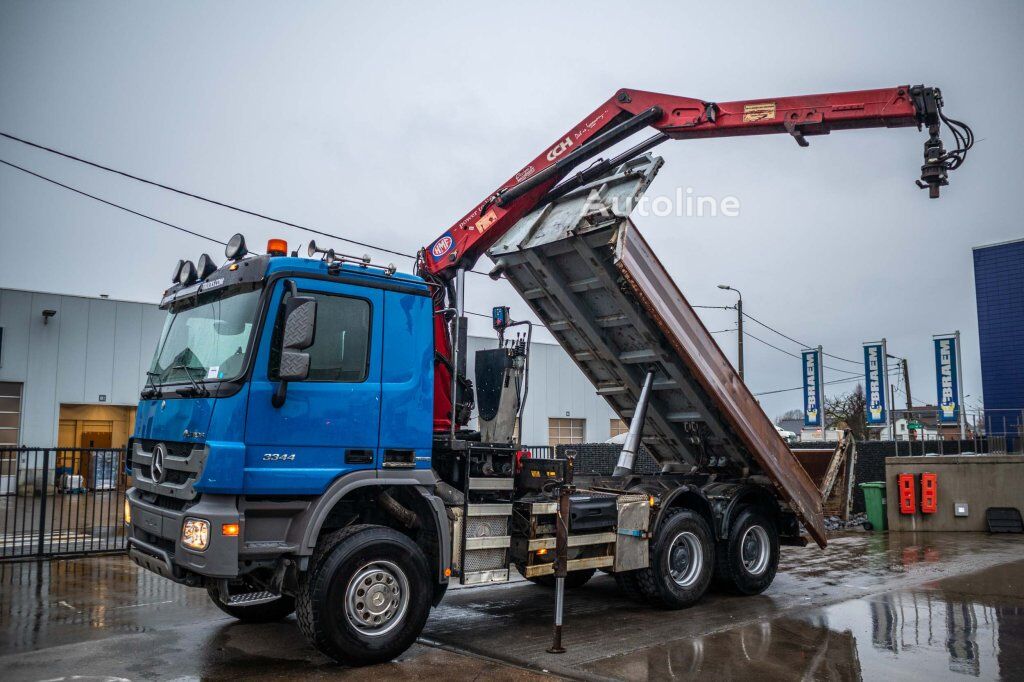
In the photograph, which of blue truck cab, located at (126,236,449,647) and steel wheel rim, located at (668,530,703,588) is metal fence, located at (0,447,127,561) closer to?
blue truck cab, located at (126,236,449,647)

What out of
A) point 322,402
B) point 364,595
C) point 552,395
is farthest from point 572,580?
point 552,395

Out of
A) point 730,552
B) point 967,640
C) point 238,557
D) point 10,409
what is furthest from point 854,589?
point 10,409

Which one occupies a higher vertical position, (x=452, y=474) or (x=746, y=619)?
(x=452, y=474)

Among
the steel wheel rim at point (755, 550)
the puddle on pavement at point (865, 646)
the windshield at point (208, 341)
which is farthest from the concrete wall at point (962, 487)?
the windshield at point (208, 341)

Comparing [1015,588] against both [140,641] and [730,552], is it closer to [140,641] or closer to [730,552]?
[730,552]

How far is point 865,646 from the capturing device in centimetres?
659

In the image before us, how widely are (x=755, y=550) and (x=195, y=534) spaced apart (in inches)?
255

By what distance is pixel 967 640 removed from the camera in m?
6.79

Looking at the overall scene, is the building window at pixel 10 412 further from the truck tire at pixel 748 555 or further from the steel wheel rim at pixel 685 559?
the truck tire at pixel 748 555

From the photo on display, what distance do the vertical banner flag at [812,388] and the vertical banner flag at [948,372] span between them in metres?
5.46

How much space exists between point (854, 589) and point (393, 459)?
6.19 meters

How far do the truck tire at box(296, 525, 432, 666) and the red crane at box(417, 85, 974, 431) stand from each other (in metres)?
2.57

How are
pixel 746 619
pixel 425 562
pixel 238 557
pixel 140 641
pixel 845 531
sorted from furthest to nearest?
pixel 845 531 → pixel 746 619 → pixel 140 641 → pixel 425 562 → pixel 238 557

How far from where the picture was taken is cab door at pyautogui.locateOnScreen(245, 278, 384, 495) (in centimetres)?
547
